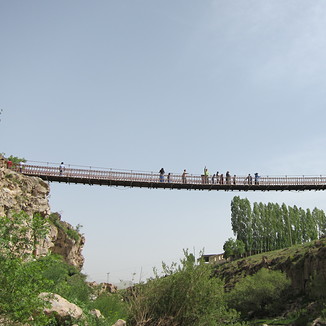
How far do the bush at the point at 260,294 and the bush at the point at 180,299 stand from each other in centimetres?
2886

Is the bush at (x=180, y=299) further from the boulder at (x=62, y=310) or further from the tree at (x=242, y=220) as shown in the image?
the tree at (x=242, y=220)

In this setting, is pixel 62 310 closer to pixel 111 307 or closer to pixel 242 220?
pixel 111 307

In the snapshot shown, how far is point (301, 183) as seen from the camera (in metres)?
38.1

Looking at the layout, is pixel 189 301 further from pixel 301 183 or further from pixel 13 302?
pixel 301 183

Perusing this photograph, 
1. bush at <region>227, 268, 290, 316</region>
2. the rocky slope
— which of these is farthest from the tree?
bush at <region>227, 268, 290, 316</region>

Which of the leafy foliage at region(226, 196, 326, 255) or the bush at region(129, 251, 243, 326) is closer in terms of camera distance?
the bush at region(129, 251, 243, 326)

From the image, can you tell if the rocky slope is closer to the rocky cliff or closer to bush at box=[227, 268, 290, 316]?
bush at box=[227, 268, 290, 316]

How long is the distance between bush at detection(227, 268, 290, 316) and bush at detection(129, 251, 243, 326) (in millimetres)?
28856

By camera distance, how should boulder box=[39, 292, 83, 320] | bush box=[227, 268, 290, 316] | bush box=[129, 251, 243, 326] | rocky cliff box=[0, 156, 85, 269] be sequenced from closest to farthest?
boulder box=[39, 292, 83, 320] → bush box=[129, 251, 243, 326] → rocky cliff box=[0, 156, 85, 269] → bush box=[227, 268, 290, 316]

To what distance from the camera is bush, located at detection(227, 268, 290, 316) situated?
51438mm

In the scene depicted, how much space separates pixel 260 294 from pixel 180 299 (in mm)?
33387

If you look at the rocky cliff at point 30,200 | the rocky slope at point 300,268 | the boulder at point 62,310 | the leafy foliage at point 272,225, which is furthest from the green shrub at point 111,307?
the leafy foliage at point 272,225

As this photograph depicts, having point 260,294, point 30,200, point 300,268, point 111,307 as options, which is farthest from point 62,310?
point 300,268

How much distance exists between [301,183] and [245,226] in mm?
50785
